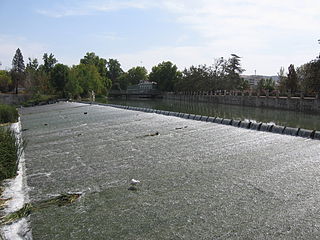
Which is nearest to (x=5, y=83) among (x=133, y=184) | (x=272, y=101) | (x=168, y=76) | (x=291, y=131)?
(x=168, y=76)

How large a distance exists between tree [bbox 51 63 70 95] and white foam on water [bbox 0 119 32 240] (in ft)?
146

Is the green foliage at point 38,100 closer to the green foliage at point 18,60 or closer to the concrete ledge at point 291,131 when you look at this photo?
the concrete ledge at point 291,131

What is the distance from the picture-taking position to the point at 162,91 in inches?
2773

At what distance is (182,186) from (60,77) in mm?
48114

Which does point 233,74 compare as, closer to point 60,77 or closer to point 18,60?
point 60,77

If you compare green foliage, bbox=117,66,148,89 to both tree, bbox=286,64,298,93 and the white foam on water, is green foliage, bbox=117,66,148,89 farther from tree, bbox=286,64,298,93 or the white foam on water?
the white foam on water

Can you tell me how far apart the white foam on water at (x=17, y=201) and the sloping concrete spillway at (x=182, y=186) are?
0.49ft

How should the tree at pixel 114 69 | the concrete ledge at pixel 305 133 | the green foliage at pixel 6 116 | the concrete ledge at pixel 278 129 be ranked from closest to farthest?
the concrete ledge at pixel 305 133 < the concrete ledge at pixel 278 129 < the green foliage at pixel 6 116 < the tree at pixel 114 69

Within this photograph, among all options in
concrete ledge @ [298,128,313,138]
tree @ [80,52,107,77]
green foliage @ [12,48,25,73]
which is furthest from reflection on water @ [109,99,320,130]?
green foliage @ [12,48,25,73]

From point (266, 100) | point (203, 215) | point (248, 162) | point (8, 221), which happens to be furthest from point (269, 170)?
point (266, 100)

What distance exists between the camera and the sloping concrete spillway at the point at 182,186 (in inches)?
190

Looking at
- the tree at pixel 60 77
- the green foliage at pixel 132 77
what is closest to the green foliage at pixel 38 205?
the tree at pixel 60 77

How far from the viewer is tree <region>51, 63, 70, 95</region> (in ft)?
167

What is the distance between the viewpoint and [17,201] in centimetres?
595
